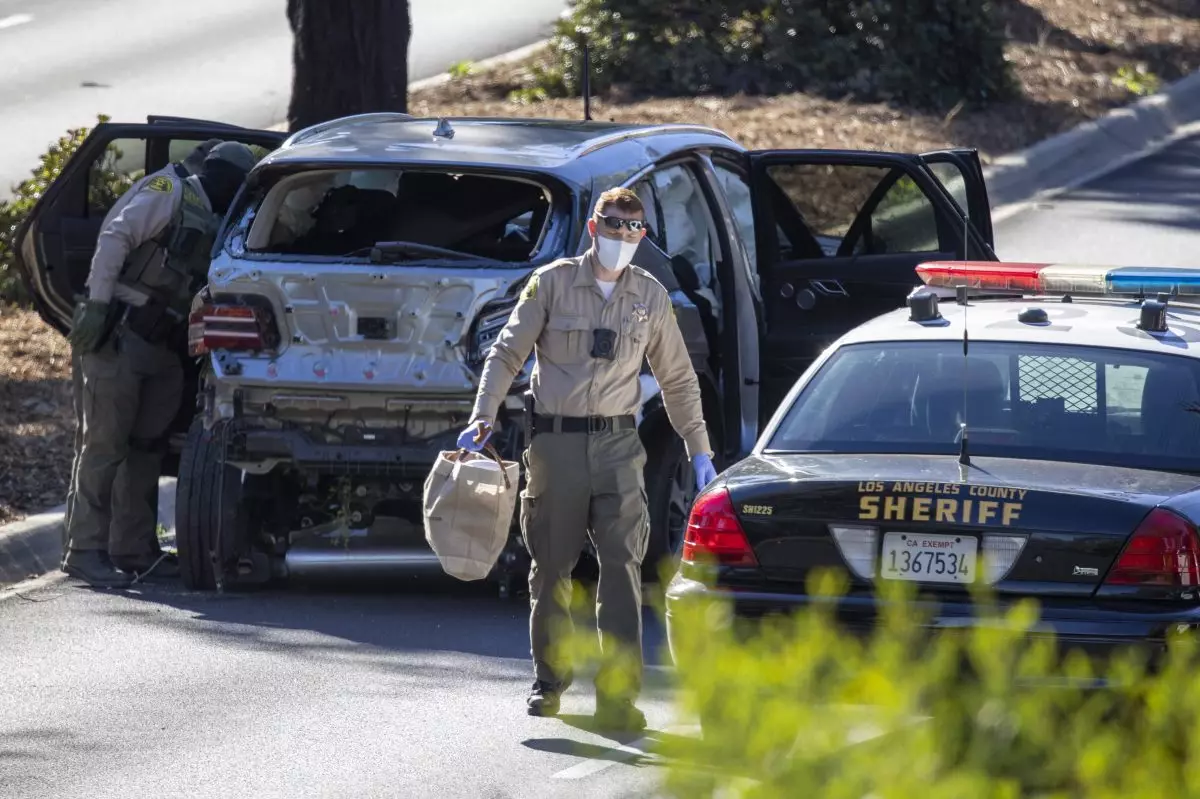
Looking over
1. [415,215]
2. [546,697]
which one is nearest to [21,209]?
[415,215]

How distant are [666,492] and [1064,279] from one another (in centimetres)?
202

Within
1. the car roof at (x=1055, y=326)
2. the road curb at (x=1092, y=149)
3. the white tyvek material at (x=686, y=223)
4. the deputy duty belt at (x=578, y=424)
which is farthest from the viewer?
the road curb at (x=1092, y=149)

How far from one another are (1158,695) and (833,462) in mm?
3235

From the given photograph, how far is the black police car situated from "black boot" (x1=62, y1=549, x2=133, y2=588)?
12.0 feet

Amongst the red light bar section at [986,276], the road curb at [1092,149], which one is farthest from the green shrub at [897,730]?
the road curb at [1092,149]

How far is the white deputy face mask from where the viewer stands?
6547 mm

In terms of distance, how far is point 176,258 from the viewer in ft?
29.1

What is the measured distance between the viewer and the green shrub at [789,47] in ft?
65.5

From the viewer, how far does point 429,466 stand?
26.5 ft

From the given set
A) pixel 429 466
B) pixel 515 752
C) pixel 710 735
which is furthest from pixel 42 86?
pixel 710 735

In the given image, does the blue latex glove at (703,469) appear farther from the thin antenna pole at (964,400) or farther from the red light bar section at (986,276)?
the red light bar section at (986,276)

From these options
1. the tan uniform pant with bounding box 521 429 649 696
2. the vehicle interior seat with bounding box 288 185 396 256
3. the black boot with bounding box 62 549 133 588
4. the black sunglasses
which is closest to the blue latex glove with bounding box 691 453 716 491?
the tan uniform pant with bounding box 521 429 649 696

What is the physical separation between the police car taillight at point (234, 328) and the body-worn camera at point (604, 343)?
2.08 metres

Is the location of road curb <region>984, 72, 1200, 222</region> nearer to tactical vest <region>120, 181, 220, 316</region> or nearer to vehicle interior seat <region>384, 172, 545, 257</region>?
vehicle interior seat <region>384, 172, 545, 257</region>
